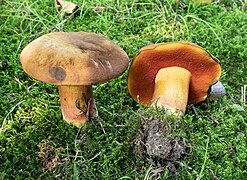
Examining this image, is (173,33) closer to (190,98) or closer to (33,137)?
(190,98)

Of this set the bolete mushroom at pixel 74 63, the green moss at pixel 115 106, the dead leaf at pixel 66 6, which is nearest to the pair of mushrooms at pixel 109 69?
the bolete mushroom at pixel 74 63

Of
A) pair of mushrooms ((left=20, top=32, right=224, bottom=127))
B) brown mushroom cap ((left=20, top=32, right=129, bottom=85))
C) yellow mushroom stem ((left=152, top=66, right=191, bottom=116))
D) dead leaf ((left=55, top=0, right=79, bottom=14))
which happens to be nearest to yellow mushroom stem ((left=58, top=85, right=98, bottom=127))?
pair of mushrooms ((left=20, top=32, right=224, bottom=127))

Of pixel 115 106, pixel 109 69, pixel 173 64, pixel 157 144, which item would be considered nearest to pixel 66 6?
pixel 115 106

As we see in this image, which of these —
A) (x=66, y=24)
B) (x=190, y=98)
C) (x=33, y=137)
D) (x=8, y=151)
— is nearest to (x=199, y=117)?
Result: (x=190, y=98)

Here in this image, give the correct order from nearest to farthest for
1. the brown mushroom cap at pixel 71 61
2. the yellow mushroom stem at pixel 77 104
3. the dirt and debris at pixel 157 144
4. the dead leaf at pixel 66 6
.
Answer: the brown mushroom cap at pixel 71 61 < the dirt and debris at pixel 157 144 < the yellow mushroom stem at pixel 77 104 < the dead leaf at pixel 66 6

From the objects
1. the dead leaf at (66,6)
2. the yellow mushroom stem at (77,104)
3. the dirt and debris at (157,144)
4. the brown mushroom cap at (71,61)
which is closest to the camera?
the brown mushroom cap at (71,61)

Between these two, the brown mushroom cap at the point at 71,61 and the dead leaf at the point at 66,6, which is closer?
the brown mushroom cap at the point at 71,61

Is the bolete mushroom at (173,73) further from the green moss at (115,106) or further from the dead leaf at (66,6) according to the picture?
the dead leaf at (66,6)

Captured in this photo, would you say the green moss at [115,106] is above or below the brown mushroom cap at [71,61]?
below
